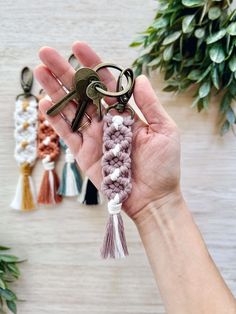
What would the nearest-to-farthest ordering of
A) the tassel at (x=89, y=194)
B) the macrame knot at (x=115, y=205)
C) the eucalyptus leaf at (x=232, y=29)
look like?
1. the macrame knot at (x=115, y=205)
2. the eucalyptus leaf at (x=232, y=29)
3. the tassel at (x=89, y=194)

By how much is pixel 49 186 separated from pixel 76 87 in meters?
0.31

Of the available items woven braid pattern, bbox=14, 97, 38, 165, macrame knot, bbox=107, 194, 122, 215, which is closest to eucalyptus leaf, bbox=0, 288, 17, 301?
woven braid pattern, bbox=14, 97, 38, 165

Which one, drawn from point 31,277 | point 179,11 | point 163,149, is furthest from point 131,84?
point 31,277

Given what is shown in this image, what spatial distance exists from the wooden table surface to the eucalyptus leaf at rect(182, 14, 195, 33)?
0.12 metres

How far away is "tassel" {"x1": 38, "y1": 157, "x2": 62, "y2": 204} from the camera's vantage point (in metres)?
0.85

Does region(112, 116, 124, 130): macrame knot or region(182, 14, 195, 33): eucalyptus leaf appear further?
region(182, 14, 195, 33): eucalyptus leaf

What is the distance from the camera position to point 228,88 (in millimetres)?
784

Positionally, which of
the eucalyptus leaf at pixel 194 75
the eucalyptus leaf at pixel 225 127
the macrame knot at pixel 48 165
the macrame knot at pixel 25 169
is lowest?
the macrame knot at pixel 25 169

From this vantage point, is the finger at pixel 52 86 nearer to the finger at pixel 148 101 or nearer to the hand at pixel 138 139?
the hand at pixel 138 139

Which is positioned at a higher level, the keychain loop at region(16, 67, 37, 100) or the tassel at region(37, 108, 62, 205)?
the keychain loop at region(16, 67, 37, 100)

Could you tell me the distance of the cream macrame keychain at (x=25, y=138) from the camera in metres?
0.85

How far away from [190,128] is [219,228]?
10.4 inches

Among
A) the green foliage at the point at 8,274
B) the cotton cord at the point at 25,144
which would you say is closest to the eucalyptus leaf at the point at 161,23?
the cotton cord at the point at 25,144

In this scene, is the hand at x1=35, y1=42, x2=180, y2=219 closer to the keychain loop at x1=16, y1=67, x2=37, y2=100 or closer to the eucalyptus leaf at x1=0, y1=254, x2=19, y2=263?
the keychain loop at x1=16, y1=67, x2=37, y2=100
